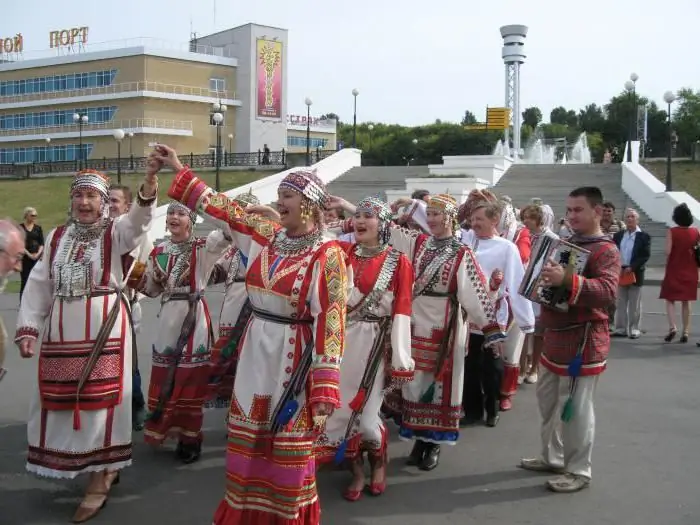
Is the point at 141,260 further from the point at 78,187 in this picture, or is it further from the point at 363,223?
the point at 363,223

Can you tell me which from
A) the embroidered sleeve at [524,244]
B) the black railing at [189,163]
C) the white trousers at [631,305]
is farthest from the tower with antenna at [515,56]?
the embroidered sleeve at [524,244]

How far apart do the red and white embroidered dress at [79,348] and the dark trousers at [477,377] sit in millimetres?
3303

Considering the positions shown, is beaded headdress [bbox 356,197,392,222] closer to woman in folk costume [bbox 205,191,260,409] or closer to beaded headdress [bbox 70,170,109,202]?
woman in folk costume [bbox 205,191,260,409]

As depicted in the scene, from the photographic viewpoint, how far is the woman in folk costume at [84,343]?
15.5 feet

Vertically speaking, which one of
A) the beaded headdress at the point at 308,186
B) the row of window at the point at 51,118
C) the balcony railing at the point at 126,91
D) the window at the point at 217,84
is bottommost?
the beaded headdress at the point at 308,186

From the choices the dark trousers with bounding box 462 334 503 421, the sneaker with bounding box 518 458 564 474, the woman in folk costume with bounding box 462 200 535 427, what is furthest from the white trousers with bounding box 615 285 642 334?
the sneaker with bounding box 518 458 564 474

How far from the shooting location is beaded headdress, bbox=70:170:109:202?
4.83 m

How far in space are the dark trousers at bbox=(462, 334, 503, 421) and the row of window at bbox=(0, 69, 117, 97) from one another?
2328 inches

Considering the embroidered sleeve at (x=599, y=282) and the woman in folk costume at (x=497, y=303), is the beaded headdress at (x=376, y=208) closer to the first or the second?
the embroidered sleeve at (x=599, y=282)

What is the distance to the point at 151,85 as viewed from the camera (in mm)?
59031

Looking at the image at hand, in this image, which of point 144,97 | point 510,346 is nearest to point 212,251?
point 510,346

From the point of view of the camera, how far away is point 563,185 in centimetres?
2850

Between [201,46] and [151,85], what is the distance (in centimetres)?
890

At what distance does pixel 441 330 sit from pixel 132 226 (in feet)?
7.69
